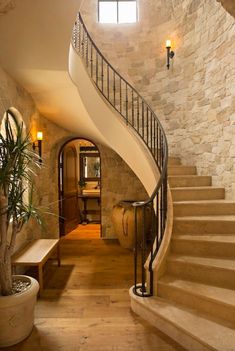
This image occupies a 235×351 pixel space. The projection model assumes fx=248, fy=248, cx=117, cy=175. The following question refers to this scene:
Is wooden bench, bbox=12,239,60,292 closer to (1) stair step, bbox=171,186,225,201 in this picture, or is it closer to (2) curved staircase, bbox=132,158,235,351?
(2) curved staircase, bbox=132,158,235,351

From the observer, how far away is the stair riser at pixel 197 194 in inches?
137

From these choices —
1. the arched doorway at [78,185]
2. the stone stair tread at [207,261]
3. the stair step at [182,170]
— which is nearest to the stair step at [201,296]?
the stone stair tread at [207,261]

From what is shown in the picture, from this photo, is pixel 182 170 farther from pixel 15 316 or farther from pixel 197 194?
pixel 15 316

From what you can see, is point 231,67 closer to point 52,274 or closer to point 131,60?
point 131,60

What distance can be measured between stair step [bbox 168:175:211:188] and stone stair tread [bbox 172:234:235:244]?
101cm

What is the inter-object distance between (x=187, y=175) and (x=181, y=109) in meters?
Answer: 1.32

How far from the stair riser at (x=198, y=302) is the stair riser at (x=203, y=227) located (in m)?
0.71

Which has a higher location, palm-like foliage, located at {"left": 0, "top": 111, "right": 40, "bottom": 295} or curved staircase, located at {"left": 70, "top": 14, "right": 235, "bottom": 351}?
palm-like foliage, located at {"left": 0, "top": 111, "right": 40, "bottom": 295}

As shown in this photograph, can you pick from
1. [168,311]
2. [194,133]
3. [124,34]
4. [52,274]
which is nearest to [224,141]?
[194,133]

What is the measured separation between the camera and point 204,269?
8.16 ft

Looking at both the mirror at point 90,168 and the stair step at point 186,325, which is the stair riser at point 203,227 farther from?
the mirror at point 90,168

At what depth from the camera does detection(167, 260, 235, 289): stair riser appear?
2.38 metres

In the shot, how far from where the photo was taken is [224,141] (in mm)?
3500

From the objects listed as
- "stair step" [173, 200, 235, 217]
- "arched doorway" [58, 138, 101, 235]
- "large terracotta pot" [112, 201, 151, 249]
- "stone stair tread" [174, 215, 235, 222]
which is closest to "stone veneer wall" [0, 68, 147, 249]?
"arched doorway" [58, 138, 101, 235]
